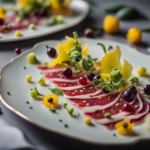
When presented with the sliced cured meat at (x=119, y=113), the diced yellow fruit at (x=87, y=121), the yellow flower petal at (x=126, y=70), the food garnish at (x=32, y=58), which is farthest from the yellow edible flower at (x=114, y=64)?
the food garnish at (x=32, y=58)

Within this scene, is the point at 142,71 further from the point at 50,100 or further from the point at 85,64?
the point at 50,100

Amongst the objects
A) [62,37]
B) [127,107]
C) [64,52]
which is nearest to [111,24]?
[62,37]

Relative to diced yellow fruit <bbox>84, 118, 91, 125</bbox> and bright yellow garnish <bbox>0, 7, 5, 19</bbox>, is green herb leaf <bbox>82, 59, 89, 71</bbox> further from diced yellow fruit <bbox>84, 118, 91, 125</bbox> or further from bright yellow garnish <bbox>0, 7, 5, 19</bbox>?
bright yellow garnish <bbox>0, 7, 5, 19</bbox>

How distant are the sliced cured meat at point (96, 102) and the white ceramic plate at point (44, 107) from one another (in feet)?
0.16

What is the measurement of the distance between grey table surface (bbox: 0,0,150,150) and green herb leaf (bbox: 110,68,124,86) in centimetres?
50

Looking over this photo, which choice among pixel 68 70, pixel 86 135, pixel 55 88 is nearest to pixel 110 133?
pixel 86 135

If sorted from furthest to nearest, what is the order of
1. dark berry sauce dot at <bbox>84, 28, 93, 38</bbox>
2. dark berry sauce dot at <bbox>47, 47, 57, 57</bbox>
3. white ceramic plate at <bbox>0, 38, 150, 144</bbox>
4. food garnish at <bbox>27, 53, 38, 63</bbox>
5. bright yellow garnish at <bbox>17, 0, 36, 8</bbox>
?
1. bright yellow garnish at <bbox>17, 0, 36, 8</bbox>
2. dark berry sauce dot at <bbox>84, 28, 93, 38</bbox>
3. dark berry sauce dot at <bbox>47, 47, 57, 57</bbox>
4. food garnish at <bbox>27, 53, 38, 63</bbox>
5. white ceramic plate at <bbox>0, 38, 150, 144</bbox>

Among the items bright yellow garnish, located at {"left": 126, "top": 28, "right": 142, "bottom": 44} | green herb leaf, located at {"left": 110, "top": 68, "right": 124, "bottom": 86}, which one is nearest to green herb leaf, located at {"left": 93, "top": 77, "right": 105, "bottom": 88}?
green herb leaf, located at {"left": 110, "top": 68, "right": 124, "bottom": 86}

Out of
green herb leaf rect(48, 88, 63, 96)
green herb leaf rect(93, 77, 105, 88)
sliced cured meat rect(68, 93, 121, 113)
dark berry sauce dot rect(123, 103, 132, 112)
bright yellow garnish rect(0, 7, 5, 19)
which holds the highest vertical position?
bright yellow garnish rect(0, 7, 5, 19)

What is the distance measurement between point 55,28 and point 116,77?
56.9 inches

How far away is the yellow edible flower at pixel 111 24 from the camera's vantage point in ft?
9.74

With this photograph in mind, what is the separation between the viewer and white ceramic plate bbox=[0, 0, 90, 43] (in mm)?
2753

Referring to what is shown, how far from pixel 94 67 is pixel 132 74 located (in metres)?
0.35

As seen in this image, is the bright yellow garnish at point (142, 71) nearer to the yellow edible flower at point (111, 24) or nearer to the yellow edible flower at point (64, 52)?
the yellow edible flower at point (64, 52)
